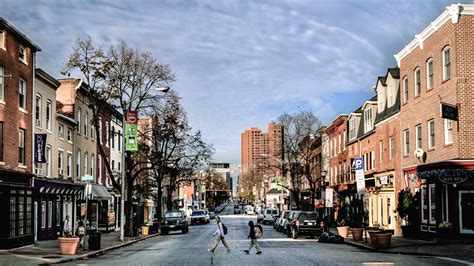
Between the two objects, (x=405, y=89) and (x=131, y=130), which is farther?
(x=131, y=130)

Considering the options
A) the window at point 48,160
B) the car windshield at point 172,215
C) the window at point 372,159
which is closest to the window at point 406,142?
the window at point 372,159

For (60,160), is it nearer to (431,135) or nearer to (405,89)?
(405,89)

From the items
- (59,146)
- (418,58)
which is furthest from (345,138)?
(59,146)

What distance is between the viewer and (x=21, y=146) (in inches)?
1313

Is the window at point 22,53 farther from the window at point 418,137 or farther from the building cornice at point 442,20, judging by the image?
the window at point 418,137

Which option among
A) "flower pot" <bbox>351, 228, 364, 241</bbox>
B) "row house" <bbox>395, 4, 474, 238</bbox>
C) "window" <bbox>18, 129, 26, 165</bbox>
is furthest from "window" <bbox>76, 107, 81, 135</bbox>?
"row house" <bbox>395, 4, 474, 238</bbox>

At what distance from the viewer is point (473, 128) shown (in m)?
29.6

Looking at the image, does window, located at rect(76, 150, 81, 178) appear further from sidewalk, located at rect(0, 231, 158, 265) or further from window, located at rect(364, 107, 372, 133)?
window, located at rect(364, 107, 372, 133)

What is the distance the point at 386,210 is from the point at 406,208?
831cm

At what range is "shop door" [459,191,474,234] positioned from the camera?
29.9 meters

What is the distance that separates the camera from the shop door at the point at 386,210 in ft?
139

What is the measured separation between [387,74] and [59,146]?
23.8 metres

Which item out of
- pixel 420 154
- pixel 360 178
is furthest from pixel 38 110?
pixel 420 154

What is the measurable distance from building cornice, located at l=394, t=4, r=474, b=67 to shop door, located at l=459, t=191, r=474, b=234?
856 cm
